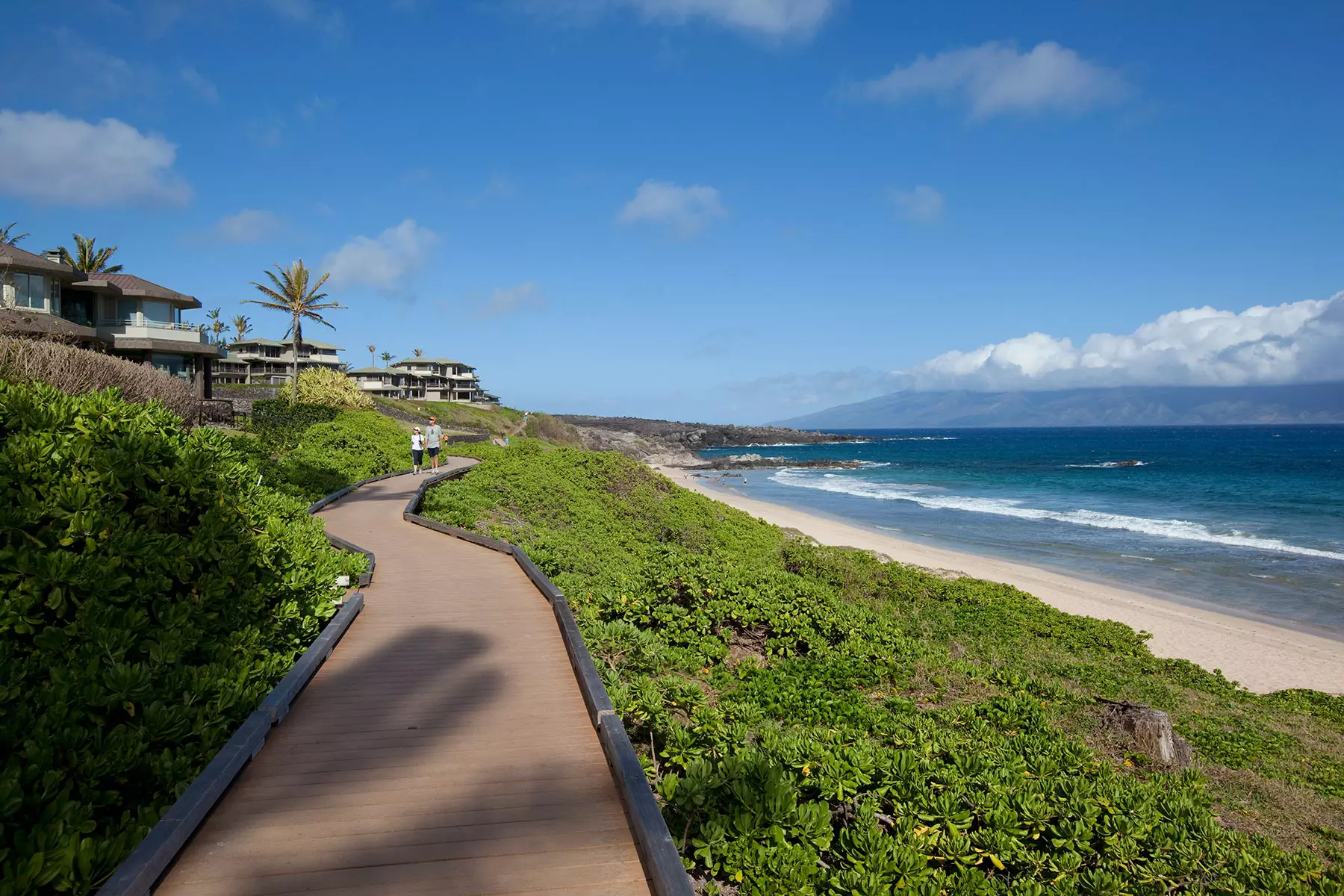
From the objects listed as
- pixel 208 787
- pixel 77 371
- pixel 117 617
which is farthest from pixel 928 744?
pixel 77 371

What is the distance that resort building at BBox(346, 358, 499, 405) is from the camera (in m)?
84.5

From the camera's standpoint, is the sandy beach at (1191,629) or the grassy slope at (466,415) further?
the grassy slope at (466,415)

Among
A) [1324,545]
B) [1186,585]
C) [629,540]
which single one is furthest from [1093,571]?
[629,540]

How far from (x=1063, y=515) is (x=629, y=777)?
4145cm

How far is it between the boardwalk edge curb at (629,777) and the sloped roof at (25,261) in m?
33.5

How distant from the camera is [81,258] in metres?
47.2

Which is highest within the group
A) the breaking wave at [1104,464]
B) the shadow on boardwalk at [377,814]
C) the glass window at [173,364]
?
the glass window at [173,364]

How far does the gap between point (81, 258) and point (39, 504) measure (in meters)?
55.1

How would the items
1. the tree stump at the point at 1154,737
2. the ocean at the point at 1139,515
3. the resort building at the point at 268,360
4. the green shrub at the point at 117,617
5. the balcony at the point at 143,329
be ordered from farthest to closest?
the resort building at the point at 268,360 < the balcony at the point at 143,329 < the ocean at the point at 1139,515 < the tree stump at the point at 1154,737 < the green shrub at the point at 117,617

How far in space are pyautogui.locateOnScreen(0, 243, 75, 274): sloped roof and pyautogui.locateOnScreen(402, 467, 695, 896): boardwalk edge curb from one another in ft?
110

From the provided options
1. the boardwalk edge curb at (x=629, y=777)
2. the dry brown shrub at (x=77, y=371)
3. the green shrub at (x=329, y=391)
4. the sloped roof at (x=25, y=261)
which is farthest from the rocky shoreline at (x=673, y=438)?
the boardwalk edge curb at (x=629, y=777)

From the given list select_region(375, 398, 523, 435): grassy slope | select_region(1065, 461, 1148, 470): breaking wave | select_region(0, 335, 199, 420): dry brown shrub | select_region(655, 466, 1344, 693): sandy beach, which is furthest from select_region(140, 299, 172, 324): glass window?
select_region(1065, 461, 1148, 470): breaking wave

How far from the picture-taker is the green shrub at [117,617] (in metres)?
4.16

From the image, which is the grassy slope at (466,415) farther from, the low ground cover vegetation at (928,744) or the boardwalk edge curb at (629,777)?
the boardwalk edge curb at (629,777)
